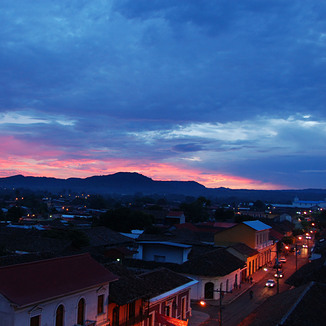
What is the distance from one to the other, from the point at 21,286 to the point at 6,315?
129 cm

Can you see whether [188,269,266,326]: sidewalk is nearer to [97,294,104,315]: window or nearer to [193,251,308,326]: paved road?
[193,251,308,326]: paved road

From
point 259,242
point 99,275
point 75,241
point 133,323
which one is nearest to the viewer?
point 99,275

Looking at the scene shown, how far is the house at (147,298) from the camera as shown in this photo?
2152 centimetres

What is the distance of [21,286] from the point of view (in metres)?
16.2

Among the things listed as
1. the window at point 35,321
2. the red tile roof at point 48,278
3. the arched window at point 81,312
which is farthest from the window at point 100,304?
the window at point 35,321

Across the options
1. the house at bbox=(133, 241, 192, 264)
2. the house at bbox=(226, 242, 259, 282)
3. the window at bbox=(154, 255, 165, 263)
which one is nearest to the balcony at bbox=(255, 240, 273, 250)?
the house at bbox=(226, 242, 259, 282)

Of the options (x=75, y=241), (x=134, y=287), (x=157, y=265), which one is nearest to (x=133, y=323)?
(x=134, y=287)

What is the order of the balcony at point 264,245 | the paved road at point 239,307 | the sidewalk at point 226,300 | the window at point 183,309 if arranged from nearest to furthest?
the window at point 183,309
the paved road at point 239,307
the sidewalk at point 226,300
the balcony at point 264,245

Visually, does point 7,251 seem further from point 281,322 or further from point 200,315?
point 281,322

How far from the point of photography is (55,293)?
16875 mm

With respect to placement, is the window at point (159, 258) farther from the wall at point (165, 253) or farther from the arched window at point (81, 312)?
the arched window at point (81, 312)

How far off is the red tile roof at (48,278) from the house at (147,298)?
2061mm

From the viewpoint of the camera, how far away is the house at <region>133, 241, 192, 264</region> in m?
41.7

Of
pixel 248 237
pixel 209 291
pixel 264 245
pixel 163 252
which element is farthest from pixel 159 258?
pixel 264 245
